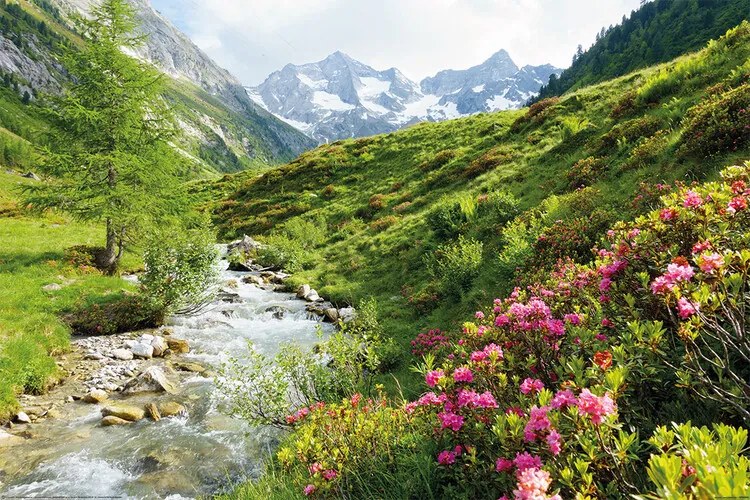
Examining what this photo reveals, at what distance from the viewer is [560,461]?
238cm

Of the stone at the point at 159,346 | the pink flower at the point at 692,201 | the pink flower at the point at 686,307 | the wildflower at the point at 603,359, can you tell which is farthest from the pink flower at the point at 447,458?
the stone at the point at 159,346

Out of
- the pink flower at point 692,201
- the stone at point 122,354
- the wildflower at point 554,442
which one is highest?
the pink flower at point 692,201

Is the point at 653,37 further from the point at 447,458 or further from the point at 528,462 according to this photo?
the point at 528,462

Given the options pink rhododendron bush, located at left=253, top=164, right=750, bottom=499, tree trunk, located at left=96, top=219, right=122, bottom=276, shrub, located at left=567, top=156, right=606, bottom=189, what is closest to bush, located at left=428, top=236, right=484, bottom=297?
shrub, located at left=567, top=156, right=606, bottom=189

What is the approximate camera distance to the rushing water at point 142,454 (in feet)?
21.8

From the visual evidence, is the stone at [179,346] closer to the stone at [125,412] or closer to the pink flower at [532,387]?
the stone at [125,412]

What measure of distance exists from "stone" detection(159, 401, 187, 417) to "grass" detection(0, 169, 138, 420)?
119 inches

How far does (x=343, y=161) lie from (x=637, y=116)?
28131mm

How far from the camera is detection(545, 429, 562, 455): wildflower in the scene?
2.22 metres

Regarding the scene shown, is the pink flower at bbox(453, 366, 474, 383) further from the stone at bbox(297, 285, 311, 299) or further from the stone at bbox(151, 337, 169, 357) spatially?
the stone at bbox(297, 285, 311, 299)

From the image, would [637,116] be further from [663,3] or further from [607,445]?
[663,3]

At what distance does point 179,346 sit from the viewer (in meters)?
12.5

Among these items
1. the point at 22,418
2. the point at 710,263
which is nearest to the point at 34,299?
the point at 22,418

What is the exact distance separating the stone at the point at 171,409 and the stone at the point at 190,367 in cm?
184
